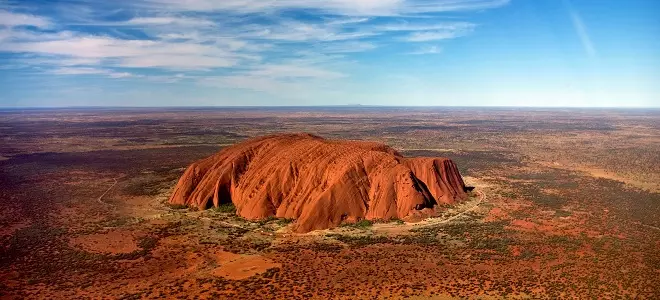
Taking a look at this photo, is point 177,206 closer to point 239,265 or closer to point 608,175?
point 239,265

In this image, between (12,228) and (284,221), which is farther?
(284,221)

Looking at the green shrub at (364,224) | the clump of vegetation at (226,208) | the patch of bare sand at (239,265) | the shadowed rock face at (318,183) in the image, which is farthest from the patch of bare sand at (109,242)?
the green shrub at (364,224)

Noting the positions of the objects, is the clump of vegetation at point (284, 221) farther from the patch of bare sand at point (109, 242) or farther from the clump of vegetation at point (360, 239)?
the patch of bare sand at point (109, 242)

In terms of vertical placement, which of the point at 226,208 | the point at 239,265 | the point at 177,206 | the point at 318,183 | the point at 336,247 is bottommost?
the point at 239,265

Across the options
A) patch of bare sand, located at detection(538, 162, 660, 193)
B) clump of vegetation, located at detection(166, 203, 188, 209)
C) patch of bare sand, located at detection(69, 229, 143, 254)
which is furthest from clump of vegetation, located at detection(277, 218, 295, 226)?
patch of bare sand, located at detection(538, 162, 660, 193)

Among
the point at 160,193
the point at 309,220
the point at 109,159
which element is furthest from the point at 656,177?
the point at 109,159

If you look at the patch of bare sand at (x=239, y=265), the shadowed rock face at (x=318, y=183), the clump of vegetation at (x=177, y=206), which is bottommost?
the patch of bare sand at (x=239, y=265)

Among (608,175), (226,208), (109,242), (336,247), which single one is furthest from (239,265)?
(608,175)

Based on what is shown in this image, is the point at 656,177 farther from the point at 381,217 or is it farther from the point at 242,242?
the point at 242,242
